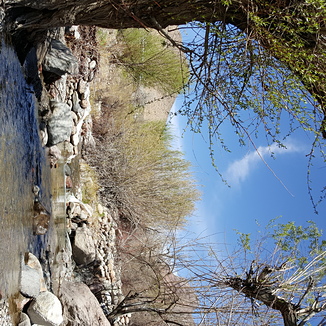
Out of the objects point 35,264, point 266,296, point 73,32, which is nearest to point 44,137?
point 35,264

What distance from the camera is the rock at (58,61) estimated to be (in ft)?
17.7

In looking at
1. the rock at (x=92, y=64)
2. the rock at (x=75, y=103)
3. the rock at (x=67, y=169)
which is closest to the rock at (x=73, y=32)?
the rock at (x=92, y=64)

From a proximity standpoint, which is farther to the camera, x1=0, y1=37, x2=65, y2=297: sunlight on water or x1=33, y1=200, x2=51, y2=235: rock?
x1=33, y1=200, x2=51, y2=235: rock

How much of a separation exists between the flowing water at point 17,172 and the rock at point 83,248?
1.99 feet

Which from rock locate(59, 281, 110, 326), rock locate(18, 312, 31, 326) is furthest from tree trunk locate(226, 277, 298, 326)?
rock locate(18, 312, 31, 326)

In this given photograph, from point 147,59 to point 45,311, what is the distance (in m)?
5.07

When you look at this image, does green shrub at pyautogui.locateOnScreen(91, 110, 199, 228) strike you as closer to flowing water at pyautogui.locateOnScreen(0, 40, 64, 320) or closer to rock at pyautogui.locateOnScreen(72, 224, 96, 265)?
rock at pyautogui.locateOnScreen(72, 224, 96, 265)

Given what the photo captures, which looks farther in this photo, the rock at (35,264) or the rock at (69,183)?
the rock at (69,183)

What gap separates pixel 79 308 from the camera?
17.5 feet

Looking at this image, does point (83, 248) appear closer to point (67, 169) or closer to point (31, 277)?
point (67, 169)

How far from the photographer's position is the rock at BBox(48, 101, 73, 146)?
19.1ft

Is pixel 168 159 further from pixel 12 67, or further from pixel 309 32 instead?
pixel 309 32

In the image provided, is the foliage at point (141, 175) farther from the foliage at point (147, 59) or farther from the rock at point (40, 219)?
the rock at point (40, 219)

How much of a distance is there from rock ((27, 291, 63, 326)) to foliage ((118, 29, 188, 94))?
4.62 metres
